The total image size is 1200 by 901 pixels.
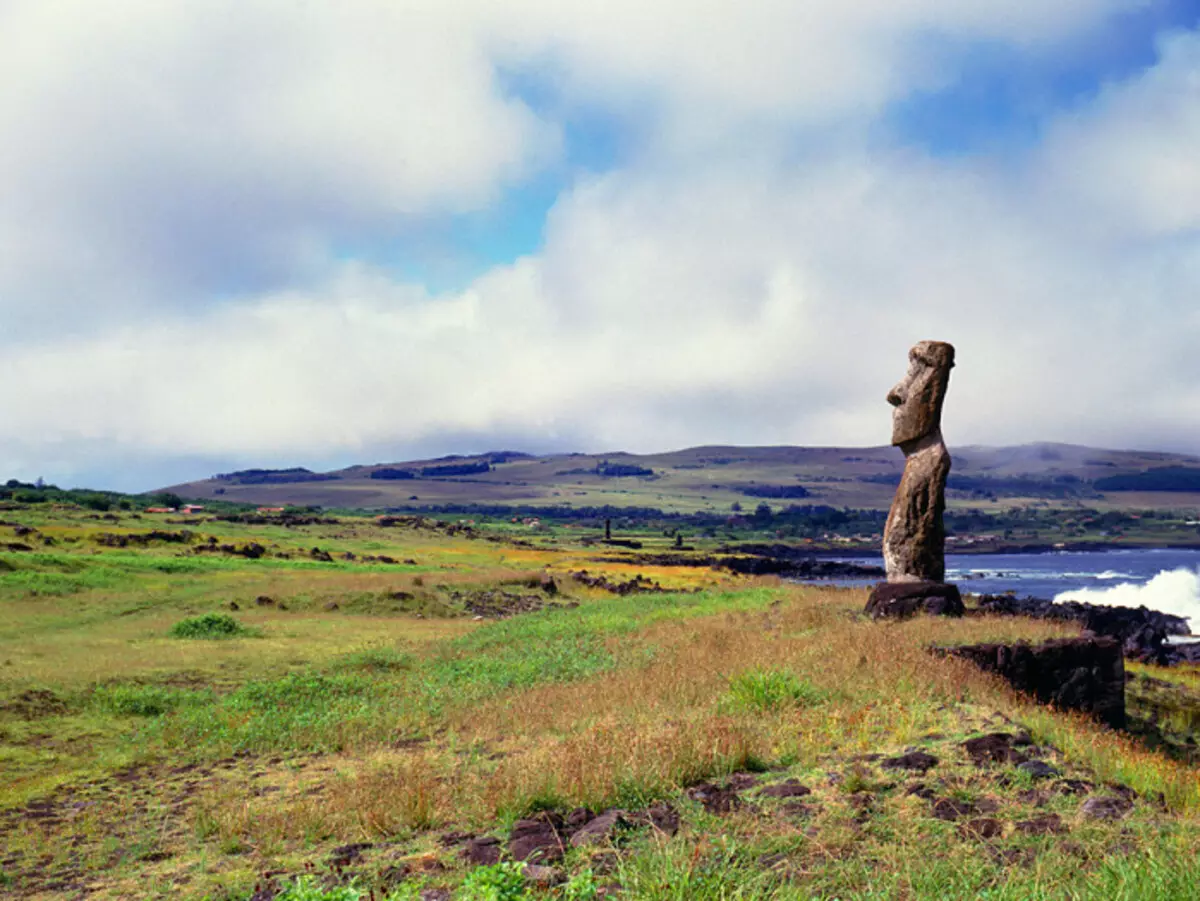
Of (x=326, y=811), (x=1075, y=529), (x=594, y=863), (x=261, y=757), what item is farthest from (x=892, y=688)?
(x=1075, y=529)

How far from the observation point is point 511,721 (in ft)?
40.4

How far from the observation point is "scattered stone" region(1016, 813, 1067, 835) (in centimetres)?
638

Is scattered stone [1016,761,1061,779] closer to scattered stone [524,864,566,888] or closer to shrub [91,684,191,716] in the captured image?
scattered stone [524,864,566,888]

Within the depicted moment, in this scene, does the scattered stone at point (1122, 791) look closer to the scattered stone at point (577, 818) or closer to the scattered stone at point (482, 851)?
the scattered stone at point (577, 818)

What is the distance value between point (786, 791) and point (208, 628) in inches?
865

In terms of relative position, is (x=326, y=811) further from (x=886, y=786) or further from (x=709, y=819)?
(x=886, y=786)

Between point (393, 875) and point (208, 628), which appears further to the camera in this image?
point (208, 628)

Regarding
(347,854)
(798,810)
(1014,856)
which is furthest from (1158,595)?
(347,854)

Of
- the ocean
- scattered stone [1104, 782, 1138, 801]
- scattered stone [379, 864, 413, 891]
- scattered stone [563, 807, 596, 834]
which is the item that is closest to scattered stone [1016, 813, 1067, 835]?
scattered stone [1104, 782, 1138, 801]

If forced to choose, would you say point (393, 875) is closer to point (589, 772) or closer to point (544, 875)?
point (544, 875)

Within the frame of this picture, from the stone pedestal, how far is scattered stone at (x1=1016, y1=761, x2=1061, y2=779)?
31.1ft

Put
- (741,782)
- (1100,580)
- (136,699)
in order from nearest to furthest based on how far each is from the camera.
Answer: (741,782) < (136,699) < (1100,580)

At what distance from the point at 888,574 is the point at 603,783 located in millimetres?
13252

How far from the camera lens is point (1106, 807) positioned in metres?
6.82
